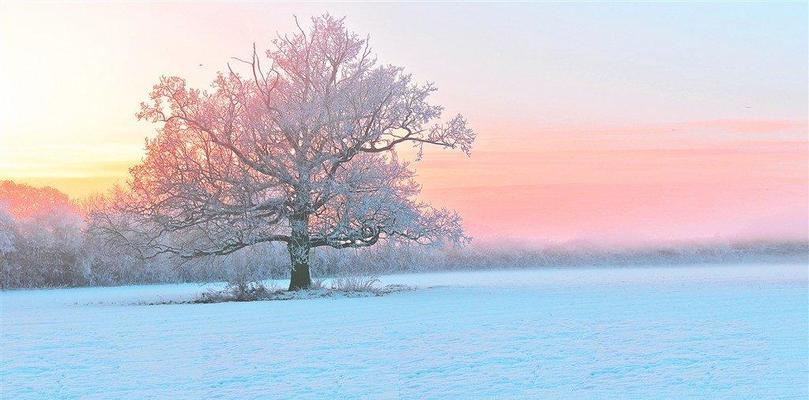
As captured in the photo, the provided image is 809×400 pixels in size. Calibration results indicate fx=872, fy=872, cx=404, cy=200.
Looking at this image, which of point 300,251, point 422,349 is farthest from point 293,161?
point 422,349

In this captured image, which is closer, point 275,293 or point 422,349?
point 422,349

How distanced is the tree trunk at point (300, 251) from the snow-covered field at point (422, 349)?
4.89 meters

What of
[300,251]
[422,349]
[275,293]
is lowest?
[422,349]

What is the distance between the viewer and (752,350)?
49.9ft

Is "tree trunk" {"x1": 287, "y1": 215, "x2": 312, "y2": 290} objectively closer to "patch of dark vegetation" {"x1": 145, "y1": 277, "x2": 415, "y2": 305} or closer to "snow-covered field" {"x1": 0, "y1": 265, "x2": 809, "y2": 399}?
"patch of dark vegetation" {"x1": 145, "y1": 277, "x2": 415, "y2": 305}

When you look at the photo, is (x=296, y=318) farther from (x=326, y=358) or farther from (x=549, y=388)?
(x=549, y=388)

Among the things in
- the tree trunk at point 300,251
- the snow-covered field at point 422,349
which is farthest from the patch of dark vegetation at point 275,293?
the snow-covered field at point 422,349

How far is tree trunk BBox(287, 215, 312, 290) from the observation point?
3281 cm

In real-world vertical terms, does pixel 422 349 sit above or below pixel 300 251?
below

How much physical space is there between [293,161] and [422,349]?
1717cm

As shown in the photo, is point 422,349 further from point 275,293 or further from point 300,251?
point 300,251

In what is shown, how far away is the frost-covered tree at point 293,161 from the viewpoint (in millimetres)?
31922

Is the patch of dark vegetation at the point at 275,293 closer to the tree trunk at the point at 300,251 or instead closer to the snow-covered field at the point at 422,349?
the tree trunk at the point at 300,251

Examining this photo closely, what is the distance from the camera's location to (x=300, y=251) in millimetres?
33062
